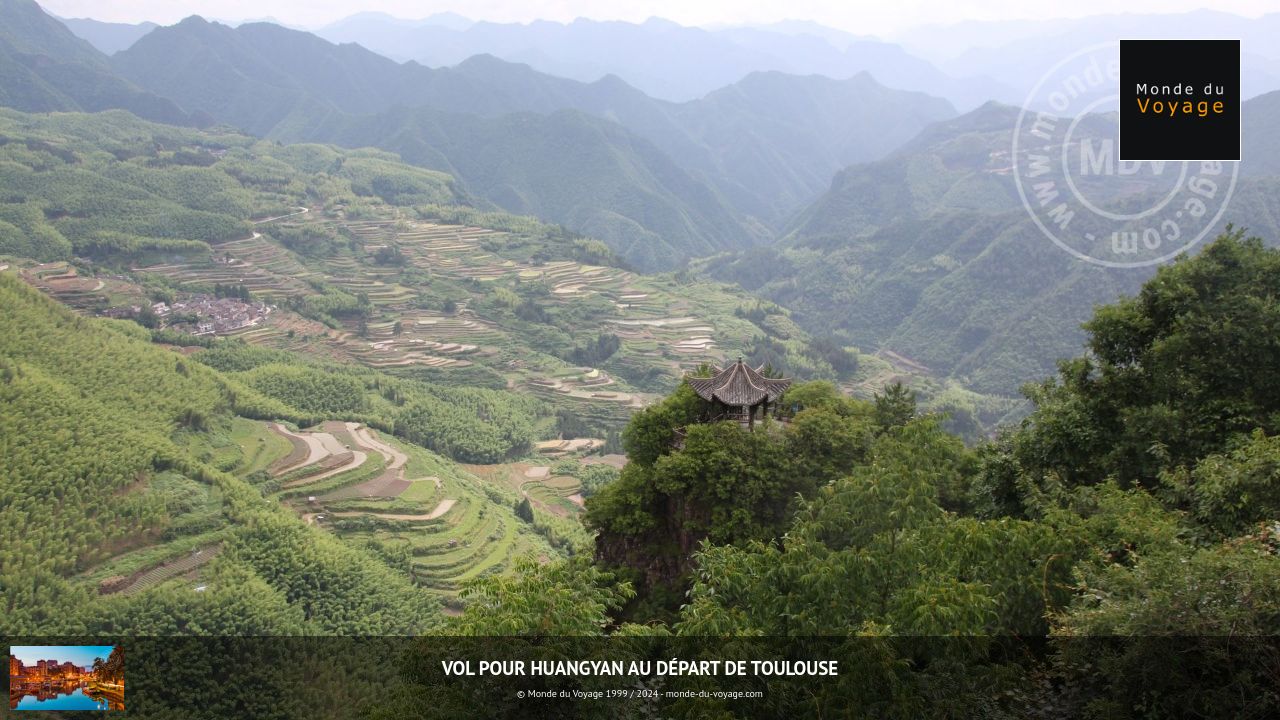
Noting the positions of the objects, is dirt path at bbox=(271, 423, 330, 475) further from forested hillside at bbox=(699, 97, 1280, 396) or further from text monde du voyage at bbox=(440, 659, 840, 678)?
forested hillside at bbox=(699, 97, 1280, 396)

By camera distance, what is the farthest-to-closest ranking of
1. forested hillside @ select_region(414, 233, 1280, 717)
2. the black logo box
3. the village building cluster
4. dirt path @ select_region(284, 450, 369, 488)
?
1. the village building cluster
2. dirt path @ select_region(284, 450, 369, 488)
3. the black logo box
4. forested hillside @ select_region(414, 233, 1280, 717)

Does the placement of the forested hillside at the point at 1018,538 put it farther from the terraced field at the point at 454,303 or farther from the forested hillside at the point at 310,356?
the terraced field at the point at 454,303

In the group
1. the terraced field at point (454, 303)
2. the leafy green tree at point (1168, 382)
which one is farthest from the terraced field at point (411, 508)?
the leafy green tree at point (1168, 382)

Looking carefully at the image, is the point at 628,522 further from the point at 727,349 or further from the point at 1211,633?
the point at 727,349

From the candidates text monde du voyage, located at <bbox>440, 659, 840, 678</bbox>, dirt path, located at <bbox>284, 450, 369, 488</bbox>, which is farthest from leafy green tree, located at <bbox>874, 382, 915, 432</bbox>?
dirt path, located at <bbox>284, 450, 369, 488</bbox>

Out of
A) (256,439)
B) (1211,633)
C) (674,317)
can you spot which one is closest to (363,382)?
(256,439)
